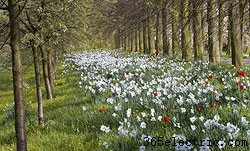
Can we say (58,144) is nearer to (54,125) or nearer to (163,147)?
(54,125)

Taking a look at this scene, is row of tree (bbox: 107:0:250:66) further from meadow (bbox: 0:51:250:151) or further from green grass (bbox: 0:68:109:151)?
green grass (bbox: 0:68:109:151)

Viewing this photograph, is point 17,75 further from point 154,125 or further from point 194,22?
point 194,22

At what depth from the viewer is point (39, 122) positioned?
6.11m

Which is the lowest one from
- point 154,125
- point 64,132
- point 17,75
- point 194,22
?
point 64,132

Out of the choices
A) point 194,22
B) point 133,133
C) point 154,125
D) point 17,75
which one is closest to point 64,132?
point 154,125

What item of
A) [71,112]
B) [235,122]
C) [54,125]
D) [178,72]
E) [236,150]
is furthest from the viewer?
[178,72]

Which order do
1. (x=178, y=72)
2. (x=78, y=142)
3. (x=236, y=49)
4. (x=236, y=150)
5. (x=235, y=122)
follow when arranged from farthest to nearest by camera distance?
(x=236, y=49)
(x=178, y=72)
(x=78, y=142)
(x=235, y=122)
(x=236, y=150)

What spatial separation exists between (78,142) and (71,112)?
1941 millimetres

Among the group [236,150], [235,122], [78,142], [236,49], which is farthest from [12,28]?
[236,49]

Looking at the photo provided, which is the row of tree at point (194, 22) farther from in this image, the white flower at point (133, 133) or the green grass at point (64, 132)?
the green grass at point (64, 132)

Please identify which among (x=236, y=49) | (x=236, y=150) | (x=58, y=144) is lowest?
(x=58, y=144)

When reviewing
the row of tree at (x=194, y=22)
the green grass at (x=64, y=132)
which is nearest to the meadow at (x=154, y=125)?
the green grass at (x=64, y=132)

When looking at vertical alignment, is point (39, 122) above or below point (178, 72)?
below

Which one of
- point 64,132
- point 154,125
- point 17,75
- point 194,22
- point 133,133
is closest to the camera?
point 17,75
